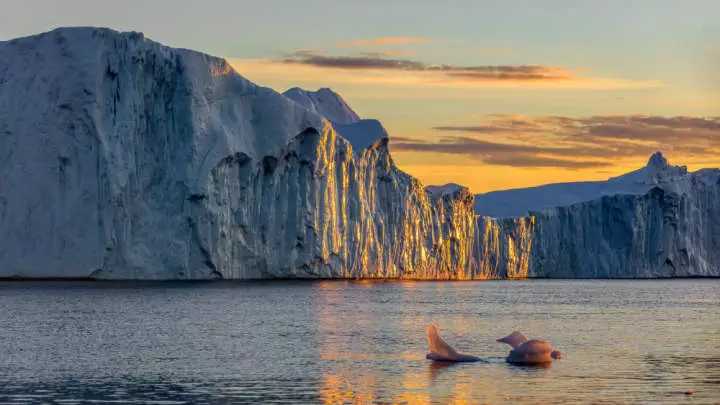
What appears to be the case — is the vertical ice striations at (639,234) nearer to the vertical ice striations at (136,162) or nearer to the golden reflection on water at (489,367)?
the vertical ice striations at (136,162)

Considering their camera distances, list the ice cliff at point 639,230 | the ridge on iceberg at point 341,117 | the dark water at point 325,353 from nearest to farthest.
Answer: the dark water at point 325,353
the ridge on iceberg at point 341,117
the ice cliff at point 639,230

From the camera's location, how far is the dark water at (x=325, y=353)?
22342mm

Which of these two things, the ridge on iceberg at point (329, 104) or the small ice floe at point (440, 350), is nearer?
the small ice floe at point (440, 350)

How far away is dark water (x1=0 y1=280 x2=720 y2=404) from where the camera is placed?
880 inches

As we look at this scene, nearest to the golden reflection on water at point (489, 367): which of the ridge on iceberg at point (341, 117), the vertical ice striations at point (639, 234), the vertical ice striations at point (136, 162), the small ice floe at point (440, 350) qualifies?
the small ice floe at point (440, 350)

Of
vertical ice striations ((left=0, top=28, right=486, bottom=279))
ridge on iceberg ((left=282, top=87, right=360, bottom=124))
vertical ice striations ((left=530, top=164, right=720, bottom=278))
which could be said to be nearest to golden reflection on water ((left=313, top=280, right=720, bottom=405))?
vertical ice striations ((left=0, top=28, right=486, bottom=279))

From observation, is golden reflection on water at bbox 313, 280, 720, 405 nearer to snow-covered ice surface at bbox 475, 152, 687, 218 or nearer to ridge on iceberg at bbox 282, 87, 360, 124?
ridge on iceberg at bbox 282, 87, 360, 124

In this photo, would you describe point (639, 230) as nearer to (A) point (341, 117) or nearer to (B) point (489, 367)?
(A) point (341, 117)

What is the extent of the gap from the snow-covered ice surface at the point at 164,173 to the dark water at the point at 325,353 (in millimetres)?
7477

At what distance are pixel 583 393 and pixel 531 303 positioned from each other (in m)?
42.6

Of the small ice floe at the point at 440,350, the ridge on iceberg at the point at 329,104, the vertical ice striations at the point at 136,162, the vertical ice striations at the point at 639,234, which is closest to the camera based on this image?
the small ice floe at the point at 440,350

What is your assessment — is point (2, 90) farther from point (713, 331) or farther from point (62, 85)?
point (713, 331)

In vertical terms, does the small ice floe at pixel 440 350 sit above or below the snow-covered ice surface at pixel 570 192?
below

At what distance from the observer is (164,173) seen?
216 feet
